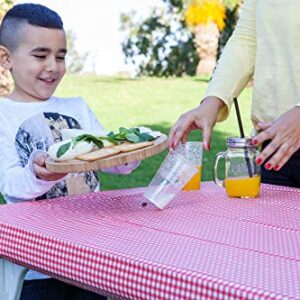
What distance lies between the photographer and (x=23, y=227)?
1.67 m

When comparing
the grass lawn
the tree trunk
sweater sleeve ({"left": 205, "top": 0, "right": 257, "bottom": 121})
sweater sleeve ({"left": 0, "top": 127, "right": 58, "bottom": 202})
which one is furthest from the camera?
the tree trunk

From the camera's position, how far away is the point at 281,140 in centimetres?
184

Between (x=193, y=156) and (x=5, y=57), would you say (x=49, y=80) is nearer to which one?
(x=5, y=57)

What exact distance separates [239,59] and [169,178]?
67 cm

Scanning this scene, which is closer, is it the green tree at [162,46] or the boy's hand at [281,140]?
the boy's hand at [281,140]

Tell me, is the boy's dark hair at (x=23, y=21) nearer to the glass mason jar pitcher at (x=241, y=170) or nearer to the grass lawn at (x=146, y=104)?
the glass mason jar pitcher at (x=241, y=170)

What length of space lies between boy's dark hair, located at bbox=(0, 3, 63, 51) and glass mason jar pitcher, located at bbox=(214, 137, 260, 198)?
2.42 ft

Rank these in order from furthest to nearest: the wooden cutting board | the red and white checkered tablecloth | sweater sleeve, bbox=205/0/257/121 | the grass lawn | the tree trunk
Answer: the tree trunk
the grass lawn
sweater sleeve, bbox=205/0/257/121
the wooden cutting board
the red and white checkered tablecloth

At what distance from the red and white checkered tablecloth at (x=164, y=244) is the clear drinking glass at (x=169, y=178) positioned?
3 cm

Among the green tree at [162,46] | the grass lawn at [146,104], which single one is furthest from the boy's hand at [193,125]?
the green tree at [162,46]

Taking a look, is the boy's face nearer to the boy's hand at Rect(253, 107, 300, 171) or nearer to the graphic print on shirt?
the graphic print on shirt

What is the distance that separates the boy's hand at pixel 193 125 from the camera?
2.13m

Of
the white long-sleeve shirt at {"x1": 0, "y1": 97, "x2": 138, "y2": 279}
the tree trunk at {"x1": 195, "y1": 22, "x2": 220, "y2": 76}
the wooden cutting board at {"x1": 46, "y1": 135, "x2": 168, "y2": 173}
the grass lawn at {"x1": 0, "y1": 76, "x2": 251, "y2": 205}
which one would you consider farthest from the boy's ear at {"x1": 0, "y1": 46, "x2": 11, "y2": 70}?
the tree trunk at {"x1": 195, "y1": 22, "x2": 220, "y2": 76}

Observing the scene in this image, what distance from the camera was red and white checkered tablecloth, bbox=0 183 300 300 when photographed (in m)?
1.24
